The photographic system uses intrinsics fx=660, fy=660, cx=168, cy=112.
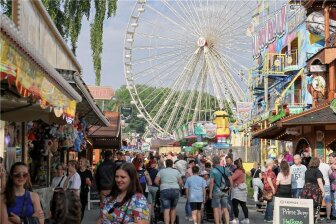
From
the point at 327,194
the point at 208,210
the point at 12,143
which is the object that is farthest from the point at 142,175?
the point at 327,194

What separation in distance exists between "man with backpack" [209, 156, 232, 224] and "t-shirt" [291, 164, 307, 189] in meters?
1.62

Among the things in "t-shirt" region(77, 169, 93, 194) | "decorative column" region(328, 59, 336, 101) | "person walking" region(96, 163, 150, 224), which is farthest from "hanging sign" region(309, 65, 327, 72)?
"person walking" region(96, 163, 150, 224)

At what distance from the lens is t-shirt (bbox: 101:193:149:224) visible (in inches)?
204

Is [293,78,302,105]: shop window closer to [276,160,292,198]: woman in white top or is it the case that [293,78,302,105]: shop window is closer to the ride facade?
the ride facade

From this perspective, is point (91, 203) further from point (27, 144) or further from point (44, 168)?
point (27, 144)

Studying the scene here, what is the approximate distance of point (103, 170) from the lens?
39.5ft

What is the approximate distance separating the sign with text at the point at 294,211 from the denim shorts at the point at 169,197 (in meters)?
3.00

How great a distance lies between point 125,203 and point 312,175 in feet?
30.6

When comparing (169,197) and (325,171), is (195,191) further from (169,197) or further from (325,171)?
(325,171)

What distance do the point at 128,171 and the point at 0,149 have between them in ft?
15.7

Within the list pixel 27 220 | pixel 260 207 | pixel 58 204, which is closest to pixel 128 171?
pixel 58 204

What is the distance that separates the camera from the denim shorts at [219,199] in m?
13.9

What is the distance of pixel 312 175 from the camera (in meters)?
13.9

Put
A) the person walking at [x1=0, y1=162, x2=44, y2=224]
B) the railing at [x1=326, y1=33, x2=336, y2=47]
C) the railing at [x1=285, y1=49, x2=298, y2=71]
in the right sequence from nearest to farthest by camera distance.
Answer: the person walking at [x1=0, y1=162, x2=44, y2=224], the railing at [x1=326, y1=33, x2=336, y2=47], the railing at [x1=285, y1=49, x2=298, y2=71]
